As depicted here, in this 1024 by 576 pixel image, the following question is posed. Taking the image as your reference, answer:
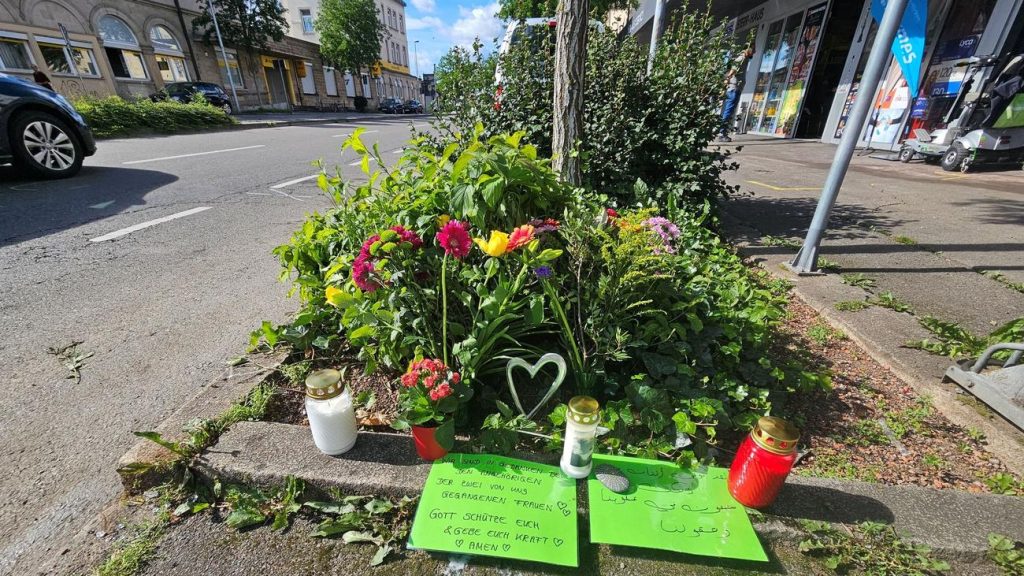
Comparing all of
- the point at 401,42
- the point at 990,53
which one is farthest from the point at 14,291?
the point at 401,42

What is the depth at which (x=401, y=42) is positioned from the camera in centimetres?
5953

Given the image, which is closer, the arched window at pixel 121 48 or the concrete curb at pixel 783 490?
the concrete curb at pixel 783 490

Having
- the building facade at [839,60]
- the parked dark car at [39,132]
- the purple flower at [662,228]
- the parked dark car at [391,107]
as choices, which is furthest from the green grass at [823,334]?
the parked dark car at [391,107]

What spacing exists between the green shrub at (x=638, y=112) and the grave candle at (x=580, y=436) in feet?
7.42

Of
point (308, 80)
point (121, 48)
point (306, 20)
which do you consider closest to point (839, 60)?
point (121, 48)

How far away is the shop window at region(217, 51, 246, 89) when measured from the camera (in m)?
25.8

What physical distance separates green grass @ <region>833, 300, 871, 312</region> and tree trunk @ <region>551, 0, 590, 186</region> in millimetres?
1788

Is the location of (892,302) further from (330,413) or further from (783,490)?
(330,413)

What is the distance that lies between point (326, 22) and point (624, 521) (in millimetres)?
41884

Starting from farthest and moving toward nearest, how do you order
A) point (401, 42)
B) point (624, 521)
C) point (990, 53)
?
1. point (401, 42)
2. point (990, 53)
3. point (624, 521)

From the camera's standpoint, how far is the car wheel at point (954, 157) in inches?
296

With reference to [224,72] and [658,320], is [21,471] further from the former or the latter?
[224,72]

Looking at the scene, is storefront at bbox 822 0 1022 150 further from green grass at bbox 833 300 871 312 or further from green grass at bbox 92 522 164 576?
green grass at bbox 92 522 164 576

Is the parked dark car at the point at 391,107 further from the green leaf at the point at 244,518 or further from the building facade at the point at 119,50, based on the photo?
the green leaf at the point at 244,518
